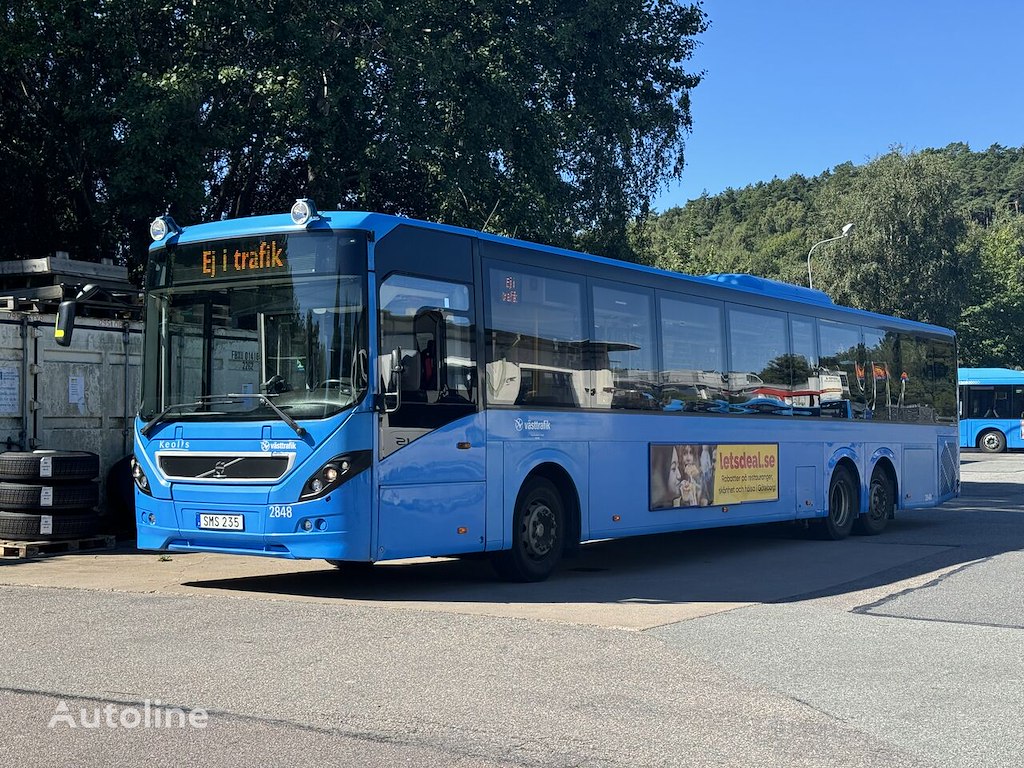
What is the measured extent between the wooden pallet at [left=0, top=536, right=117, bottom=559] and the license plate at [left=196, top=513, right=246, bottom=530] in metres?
4.39

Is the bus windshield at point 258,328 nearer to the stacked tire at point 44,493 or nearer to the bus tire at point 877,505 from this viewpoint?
the stacked tire at point 44,493

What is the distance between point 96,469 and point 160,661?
7.36 meters

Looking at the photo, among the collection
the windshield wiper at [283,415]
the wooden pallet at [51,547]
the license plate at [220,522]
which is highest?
the windshield wiper at [283,415]

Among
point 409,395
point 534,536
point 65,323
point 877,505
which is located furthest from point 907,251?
point 65,323

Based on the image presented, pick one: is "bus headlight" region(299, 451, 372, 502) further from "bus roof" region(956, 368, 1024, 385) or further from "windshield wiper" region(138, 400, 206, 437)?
"bus roof" region(956, 368, 1024, 385)

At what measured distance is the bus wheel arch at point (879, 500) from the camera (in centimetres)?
1844

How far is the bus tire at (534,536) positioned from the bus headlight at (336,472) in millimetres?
2051

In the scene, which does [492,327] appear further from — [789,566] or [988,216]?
[988,216]

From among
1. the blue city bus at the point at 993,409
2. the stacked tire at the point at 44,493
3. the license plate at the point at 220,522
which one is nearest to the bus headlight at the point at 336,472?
the license plate at the point at 220,522

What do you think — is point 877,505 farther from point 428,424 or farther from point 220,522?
point 220,522

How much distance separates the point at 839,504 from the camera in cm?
1794

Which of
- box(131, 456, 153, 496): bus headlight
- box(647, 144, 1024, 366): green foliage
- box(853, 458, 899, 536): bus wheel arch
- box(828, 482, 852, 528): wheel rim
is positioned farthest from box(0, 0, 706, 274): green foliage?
box(647, 144, 1024, 366): green foliage

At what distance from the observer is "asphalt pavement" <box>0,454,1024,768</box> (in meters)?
5.78

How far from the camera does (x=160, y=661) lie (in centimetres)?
769
